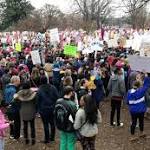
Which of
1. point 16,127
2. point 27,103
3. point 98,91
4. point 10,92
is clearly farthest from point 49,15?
point 27,103

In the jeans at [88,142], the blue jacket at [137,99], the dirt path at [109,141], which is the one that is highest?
the blue jacket at [137,99]

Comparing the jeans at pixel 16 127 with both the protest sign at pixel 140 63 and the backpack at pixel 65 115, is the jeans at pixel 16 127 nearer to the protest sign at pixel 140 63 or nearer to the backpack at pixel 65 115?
the backpack at pixel 65 115

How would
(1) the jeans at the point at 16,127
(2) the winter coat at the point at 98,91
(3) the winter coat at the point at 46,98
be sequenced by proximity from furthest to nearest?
(2) the winter coat at the point at 98,91 → (1) the jeans at the point at 16,127 → (3) the winter coat at the point at 46,98

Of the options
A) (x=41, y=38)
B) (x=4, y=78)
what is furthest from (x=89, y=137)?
(x=41, y=38)

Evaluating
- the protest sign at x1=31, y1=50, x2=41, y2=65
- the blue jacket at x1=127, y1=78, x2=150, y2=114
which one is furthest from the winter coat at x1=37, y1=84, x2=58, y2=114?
the protest sign at x1=31, y1=50, x2=41, y2=65

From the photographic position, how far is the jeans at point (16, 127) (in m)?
11.3

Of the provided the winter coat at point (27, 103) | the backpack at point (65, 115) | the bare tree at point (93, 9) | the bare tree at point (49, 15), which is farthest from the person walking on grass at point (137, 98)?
the bare tree at point (93, 9)

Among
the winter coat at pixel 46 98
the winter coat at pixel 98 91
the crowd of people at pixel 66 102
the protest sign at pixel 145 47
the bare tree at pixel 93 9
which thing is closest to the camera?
the crowd of people at pixel 66 102

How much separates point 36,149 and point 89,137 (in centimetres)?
223

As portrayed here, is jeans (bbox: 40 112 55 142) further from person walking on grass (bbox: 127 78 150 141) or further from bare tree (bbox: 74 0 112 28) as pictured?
bare tree (bbox: 74 0 112 28)

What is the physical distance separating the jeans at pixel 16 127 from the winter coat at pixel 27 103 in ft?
1.64

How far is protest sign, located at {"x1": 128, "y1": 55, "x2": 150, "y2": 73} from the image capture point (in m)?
13.4

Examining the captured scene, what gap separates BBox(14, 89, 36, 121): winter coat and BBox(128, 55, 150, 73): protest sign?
4064 millimetres

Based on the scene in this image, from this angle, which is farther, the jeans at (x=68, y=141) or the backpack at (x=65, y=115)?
the jeans at (x=68, y=141)
